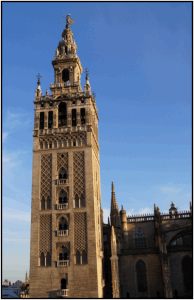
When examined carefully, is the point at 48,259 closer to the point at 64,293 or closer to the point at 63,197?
the point at 64,293

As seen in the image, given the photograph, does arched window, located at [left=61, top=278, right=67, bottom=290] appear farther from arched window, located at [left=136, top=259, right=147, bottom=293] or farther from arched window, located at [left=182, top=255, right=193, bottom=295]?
arched window, located at [left=182, top=255, right=193, bottom=295]

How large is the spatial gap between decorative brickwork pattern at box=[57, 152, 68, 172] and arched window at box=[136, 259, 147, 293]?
48.1 ft

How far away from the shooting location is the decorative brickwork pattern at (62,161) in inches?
1422

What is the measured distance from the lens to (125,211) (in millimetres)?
42938

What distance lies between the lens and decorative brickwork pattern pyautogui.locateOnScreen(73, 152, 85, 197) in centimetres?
3491

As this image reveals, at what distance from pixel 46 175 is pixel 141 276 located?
1664cm

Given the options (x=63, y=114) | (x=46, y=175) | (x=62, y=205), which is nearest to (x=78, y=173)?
(x=46, y=175)

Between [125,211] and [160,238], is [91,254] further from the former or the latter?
[125,211]

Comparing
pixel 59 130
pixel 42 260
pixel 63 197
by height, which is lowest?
pixel 42 260

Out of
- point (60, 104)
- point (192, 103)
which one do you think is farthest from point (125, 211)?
point (192, 103)

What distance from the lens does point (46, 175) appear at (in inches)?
1417

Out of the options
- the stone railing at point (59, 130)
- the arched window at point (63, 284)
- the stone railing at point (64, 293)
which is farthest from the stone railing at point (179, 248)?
the stone railing at point (59, 130)

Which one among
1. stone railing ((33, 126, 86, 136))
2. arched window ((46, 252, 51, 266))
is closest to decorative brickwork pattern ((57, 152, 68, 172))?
stone railing ((33, 126, 86, 136))

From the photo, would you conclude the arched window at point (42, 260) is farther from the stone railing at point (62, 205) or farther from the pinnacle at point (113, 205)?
the pinnacle at point (113, 205)
